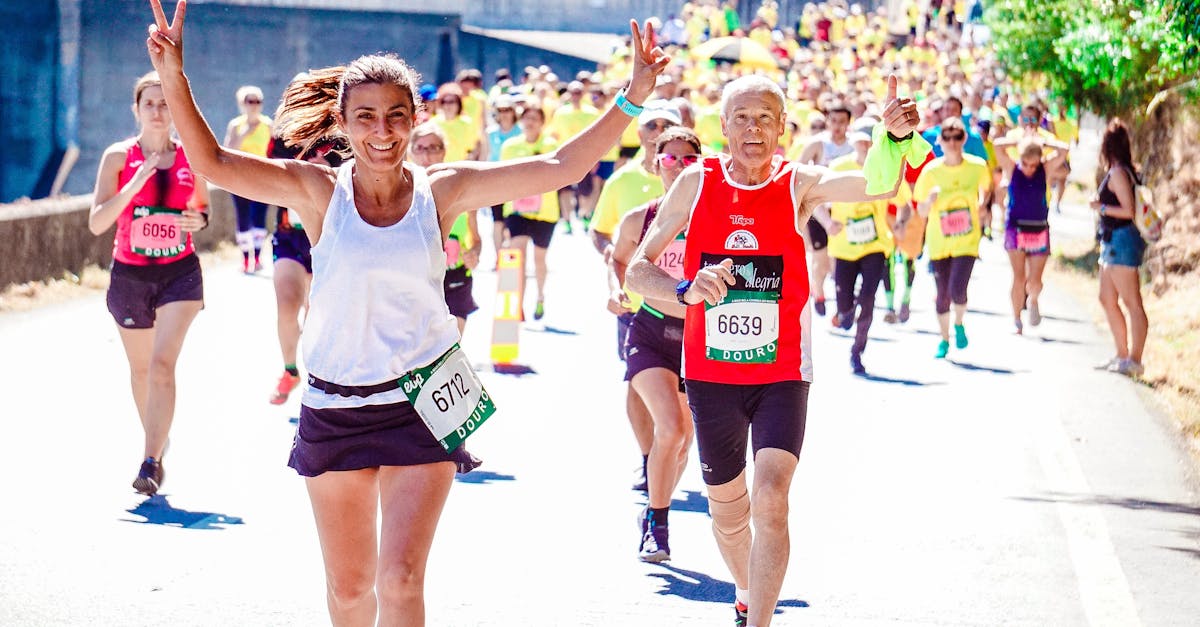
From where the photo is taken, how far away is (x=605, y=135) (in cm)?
496

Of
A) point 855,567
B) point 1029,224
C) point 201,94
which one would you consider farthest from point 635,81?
point 201,94

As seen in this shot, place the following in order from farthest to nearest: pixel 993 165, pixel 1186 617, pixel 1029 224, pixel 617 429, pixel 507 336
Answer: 1. pixel 993 165
2. pixel 1029 224
3. pixel 507 336
4. pixel 617 429
5. pixel 1186 617

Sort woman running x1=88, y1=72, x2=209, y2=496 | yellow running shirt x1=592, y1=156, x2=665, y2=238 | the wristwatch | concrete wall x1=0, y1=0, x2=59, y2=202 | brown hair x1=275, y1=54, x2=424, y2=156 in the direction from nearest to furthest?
1. brown hair x1=275, y1=54, x2=424, y2=156
2. the wristwatch
3. woman running x1=88, y1=72, x2=209, y2=496
4. yellow running shirt x1=592, y1=156, x2=665, y2=238
5. concrete wall x1=0, y1=0, x2=59, y2=202

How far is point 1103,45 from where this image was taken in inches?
561

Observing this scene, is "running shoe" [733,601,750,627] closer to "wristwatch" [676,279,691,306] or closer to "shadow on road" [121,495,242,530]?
"wristwatch" [676,279,691,306]

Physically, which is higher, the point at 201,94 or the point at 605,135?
the point at 605,135

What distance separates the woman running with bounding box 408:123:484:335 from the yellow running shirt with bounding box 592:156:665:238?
70 centimetres

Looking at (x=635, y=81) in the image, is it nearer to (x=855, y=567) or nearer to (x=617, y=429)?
(x=855, y=567)

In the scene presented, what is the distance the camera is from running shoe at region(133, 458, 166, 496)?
826 centimetres

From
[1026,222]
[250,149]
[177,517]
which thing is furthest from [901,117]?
[250,149]

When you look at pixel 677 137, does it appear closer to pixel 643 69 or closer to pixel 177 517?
pixel 177 517

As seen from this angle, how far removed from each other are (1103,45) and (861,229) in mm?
2412

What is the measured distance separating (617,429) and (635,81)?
5922mm

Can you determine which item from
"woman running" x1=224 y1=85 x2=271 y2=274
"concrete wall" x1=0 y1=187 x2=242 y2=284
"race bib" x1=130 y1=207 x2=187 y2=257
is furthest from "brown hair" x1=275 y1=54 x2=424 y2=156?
"woman running" x1=224 y1=85 x2=271 y2=274
